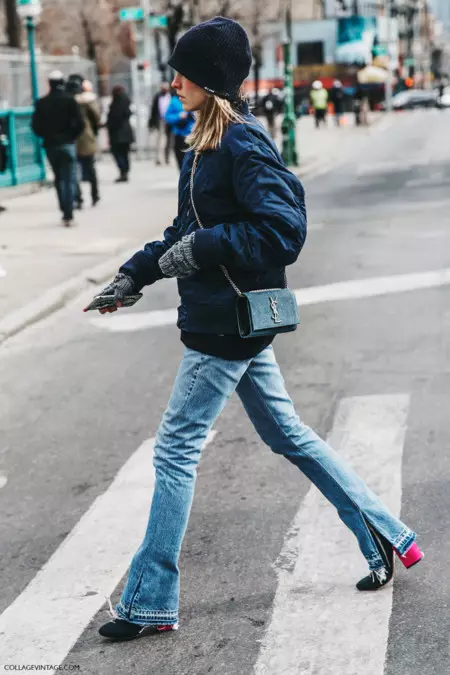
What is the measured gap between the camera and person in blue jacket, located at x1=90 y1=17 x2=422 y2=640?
3.66m

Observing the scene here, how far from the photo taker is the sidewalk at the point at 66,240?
35.0 feet

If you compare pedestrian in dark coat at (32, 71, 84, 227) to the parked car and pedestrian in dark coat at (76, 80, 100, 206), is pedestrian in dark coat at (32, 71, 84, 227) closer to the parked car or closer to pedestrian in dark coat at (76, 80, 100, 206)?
pedestrian in dark coat at (76, 80, 100, 206)

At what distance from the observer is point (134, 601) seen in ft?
12.8

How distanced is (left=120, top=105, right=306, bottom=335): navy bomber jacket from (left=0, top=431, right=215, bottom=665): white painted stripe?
1.08 metres

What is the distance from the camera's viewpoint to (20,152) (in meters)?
21.2

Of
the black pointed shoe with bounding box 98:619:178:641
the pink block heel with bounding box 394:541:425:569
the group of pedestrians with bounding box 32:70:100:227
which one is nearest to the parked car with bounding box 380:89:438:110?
the group of pedestrians with bounding box 32:70:100:227

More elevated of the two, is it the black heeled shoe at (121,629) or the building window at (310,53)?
the black heeled shoe at (121,629)

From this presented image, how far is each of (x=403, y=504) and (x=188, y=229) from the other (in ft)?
6.12

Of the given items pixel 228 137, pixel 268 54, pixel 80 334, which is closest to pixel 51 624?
pixel 228 137

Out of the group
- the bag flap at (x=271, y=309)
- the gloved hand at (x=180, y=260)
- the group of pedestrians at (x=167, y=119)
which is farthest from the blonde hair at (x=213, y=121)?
the group of pedestrians at (x=167, y=119)

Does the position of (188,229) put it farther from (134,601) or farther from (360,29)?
(360,29)

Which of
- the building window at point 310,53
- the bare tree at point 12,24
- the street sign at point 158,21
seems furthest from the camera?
the building window at point 310,53

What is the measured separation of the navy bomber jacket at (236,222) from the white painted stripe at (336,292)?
563 centimetres

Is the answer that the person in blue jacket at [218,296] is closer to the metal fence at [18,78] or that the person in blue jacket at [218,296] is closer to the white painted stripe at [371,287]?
A: the white painted stripe at [371,287]
